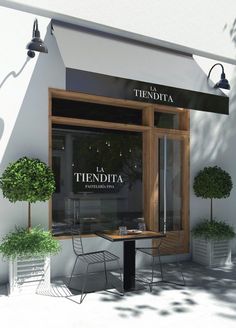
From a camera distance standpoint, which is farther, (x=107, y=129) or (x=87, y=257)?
(x=107, y=129)

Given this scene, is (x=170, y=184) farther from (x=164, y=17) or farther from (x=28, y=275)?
(x=164, y=17)

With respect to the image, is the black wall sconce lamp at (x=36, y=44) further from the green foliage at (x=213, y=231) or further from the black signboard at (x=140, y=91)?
the green foliage at (x=213, y=231)

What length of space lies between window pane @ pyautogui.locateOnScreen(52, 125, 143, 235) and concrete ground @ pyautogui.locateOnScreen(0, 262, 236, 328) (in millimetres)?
1387

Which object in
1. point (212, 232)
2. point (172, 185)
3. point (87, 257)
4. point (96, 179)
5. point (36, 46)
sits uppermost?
point (36, 46)

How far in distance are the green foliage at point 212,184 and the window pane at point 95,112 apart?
6.28 ft

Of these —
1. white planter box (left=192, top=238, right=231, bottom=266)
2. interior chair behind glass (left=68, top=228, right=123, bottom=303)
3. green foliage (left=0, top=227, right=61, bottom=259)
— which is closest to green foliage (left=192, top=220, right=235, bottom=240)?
white planter box (left=192, top=238, right=231, bottom=266)

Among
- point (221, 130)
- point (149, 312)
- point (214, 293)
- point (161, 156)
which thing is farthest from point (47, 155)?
point (221, 130)

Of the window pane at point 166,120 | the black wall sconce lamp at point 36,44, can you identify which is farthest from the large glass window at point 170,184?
the black wall sconce lamp at point 36,44

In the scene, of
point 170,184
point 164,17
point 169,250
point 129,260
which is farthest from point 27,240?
point 164,17

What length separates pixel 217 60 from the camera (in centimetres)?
834

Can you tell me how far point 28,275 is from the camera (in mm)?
5477

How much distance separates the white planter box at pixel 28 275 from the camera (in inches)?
211

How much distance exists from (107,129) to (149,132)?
0.98 m

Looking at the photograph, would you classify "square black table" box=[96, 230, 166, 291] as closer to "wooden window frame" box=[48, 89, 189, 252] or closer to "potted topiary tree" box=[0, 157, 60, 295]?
"potted topiary tree" box=[0, 157, 60, 295]
